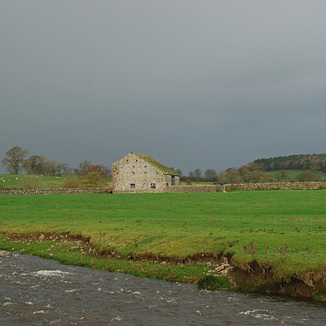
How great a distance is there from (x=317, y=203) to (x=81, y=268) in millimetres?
34687

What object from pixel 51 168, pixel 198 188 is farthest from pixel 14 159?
pixel 198 188

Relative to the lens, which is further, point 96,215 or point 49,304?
point 96,215

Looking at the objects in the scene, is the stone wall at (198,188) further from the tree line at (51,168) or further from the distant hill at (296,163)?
the distant hill at (296,163)

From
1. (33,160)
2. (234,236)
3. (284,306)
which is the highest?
(33,160)

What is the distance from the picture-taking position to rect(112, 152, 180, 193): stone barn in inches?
3324

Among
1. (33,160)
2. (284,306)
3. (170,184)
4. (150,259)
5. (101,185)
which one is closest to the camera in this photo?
(284,306)

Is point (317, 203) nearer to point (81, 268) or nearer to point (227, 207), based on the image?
point (227, 207)

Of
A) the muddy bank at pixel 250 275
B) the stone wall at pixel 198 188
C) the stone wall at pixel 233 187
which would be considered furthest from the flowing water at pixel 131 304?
the stone wall at pixel 233 187

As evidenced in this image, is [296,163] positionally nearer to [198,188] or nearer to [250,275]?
[198,188]

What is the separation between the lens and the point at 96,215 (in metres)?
39.2

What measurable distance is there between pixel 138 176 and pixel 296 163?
120m

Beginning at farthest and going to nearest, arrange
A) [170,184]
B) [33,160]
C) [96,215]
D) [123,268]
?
1. [33,160]
2. [170,184]
3. [96,215]
4. [123,268]

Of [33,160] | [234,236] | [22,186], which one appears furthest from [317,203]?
[33,160]

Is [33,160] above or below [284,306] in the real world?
above
